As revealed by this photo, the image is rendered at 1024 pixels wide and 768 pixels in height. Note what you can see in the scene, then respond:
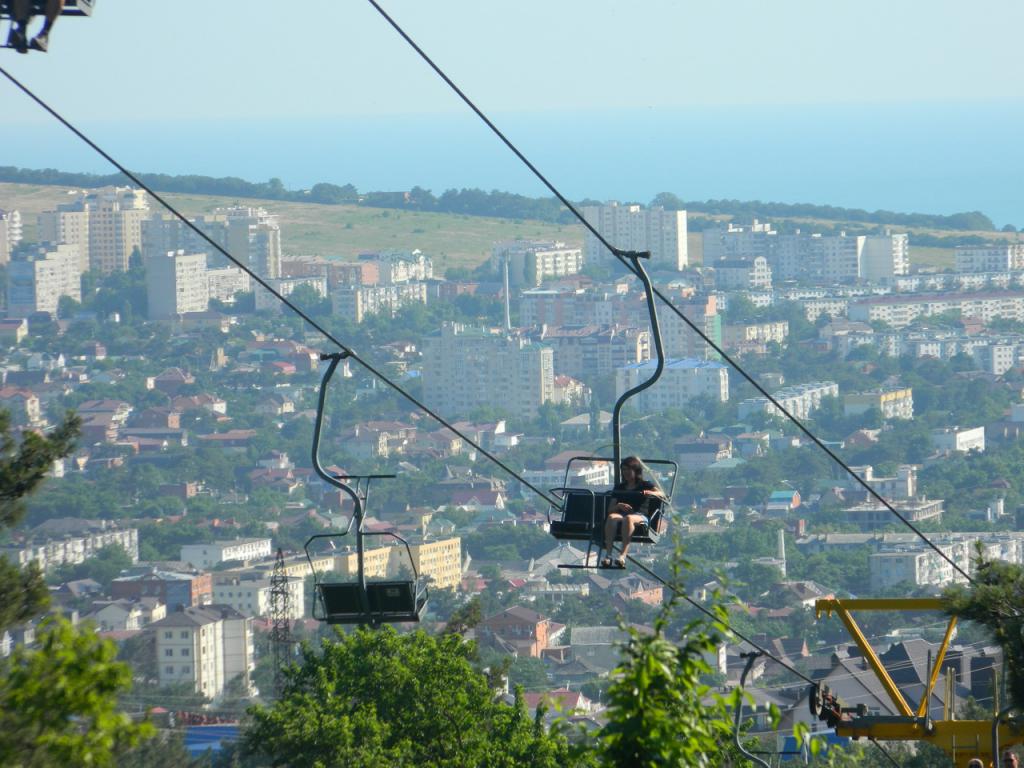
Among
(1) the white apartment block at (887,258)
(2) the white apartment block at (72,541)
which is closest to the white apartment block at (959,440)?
(2) the white apartment block at (72,541)

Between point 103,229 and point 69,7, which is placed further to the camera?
point 103,229

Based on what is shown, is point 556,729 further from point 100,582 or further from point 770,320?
point 770,320

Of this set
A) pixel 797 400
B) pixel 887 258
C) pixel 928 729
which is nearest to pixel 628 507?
pixel 928 729

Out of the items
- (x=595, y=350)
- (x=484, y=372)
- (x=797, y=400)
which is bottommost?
(x=797, y=400)

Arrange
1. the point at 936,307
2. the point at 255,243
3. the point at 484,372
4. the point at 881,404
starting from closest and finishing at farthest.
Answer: the point at 881,404 → the point at 484,372 → the point at 936,307 → the point at 255,243

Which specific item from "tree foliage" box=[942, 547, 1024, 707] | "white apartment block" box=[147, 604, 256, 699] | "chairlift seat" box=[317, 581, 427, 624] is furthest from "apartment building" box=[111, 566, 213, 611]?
"tree foliage" box=[942, 547, 1024, 707]

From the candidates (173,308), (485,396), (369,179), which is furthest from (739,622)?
(369,179)

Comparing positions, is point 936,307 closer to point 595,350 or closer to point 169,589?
point 595,350
